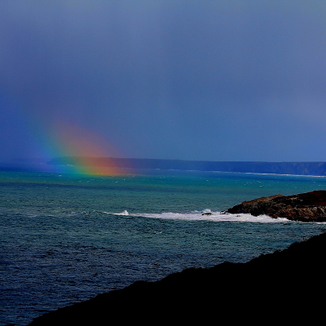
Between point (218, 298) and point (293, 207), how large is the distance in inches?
1608

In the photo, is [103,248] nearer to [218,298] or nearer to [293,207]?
[218,298]

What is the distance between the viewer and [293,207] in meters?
51.6

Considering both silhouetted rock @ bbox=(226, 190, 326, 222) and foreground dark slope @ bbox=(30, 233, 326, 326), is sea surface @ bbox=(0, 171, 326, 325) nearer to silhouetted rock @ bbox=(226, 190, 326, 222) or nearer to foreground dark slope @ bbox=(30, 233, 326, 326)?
silhouetted rock @ bbox=(226, 190, 326, 222)

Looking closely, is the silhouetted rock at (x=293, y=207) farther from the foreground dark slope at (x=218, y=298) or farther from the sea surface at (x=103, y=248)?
the foreground dark slope at (x=218, y=298)

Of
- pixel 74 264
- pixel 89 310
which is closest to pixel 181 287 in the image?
pixel 89 310

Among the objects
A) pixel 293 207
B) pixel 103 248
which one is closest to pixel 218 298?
pixel 103 248

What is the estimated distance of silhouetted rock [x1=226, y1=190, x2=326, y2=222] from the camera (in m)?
48.9

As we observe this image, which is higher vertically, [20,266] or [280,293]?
[280,293]

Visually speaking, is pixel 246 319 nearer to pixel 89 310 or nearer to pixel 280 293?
pixel 280 293

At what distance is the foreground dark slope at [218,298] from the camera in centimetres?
1195

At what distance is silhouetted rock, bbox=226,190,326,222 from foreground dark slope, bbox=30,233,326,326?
110 ft

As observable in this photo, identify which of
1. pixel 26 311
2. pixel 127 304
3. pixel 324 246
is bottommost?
pixel 26 311

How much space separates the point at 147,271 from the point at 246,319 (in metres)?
11.1

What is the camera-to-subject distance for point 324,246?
19.0m
